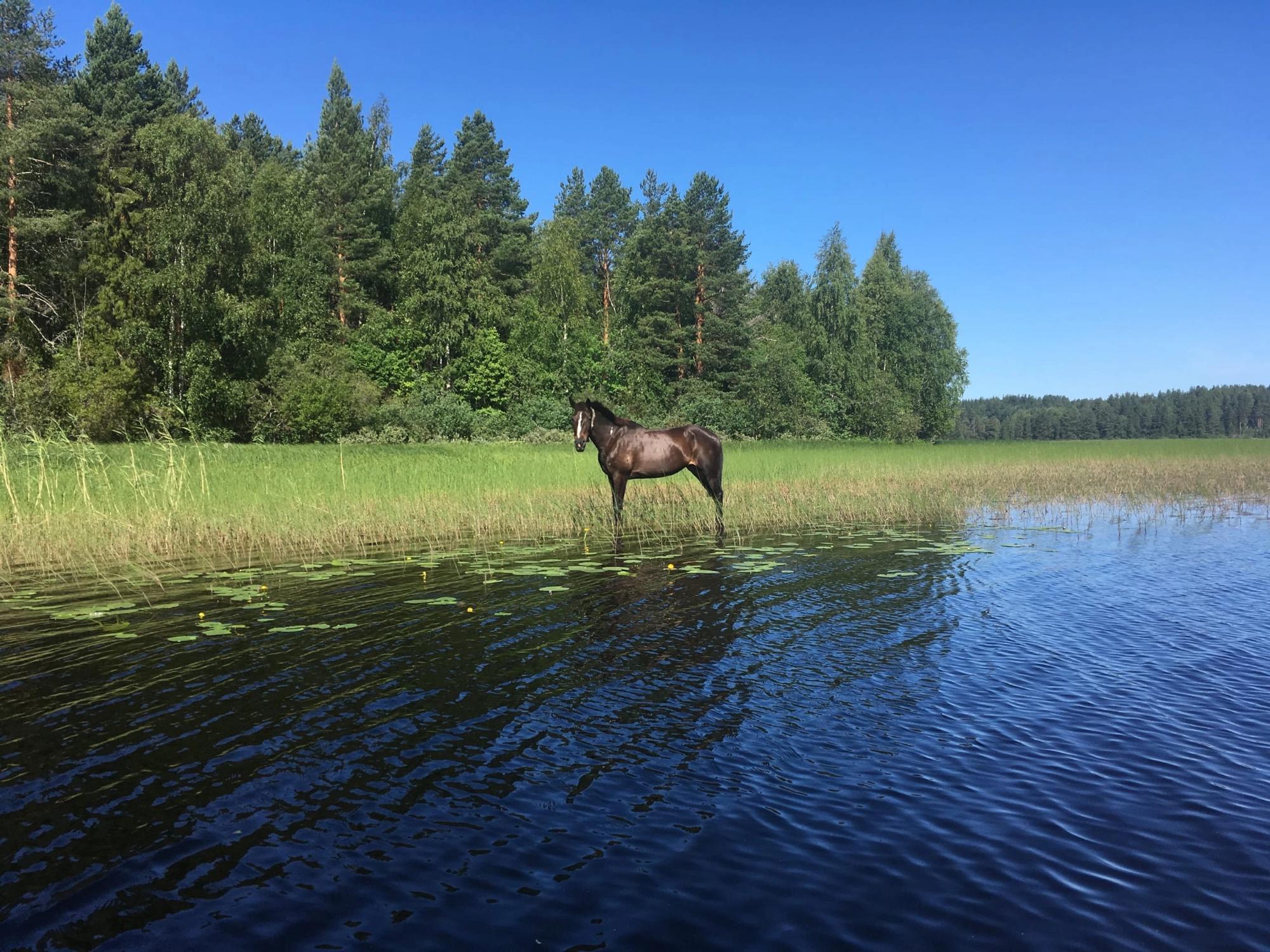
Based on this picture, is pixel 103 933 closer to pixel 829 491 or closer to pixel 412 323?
pixel 829 491

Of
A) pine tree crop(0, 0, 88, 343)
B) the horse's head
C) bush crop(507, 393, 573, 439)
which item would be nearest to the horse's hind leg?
the horse's head

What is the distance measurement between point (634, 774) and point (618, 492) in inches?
436

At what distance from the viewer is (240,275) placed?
130ft

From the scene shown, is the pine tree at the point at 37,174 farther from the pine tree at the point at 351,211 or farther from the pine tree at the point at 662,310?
the pine tree at the point at 662,310

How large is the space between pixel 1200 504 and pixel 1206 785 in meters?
20.8

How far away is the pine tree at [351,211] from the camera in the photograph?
173 ft

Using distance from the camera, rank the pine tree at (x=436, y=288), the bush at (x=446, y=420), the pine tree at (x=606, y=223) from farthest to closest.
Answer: the pine tree at (x=606, y=223) < the pine tree at (x=436, y=288) < the bush at (x=446, y=420)

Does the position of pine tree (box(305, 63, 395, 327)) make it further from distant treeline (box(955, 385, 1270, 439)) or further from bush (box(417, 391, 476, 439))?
distant treeline (box(955, 385, 1270, 439))

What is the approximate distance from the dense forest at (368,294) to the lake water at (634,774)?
15.5 m

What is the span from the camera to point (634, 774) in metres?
4.76

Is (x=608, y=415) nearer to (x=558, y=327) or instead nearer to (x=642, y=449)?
(x=642, y=449)

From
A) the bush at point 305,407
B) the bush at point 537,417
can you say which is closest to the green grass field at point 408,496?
the bush at point 305,407

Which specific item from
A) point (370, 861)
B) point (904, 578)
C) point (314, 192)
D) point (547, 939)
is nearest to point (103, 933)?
point (370, 861)

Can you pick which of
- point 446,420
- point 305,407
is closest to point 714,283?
point 446,420
